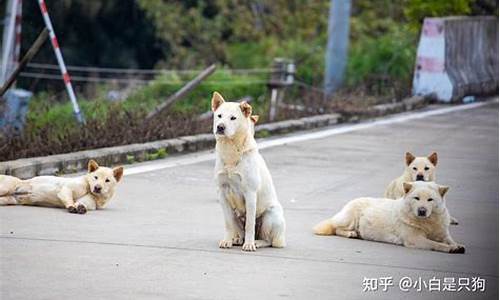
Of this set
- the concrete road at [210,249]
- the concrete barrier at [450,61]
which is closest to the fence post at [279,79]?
the concrete barrier at [450,61]

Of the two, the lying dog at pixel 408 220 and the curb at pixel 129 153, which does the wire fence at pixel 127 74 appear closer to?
the curb at pixel 129 153

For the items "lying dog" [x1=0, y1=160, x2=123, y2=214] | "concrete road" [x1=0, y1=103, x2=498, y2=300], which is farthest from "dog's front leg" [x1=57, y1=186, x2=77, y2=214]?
"concrete road" [x1=0, y1=103, x2=498, y2=300]

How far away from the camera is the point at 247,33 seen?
36094 mm

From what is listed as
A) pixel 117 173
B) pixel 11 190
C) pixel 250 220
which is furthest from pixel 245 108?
pixel 11 190

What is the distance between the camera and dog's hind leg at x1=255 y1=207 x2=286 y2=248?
9.62 m

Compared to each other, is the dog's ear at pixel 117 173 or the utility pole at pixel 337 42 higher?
the utility pole at pixel 337 42

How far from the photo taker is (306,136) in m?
18.2

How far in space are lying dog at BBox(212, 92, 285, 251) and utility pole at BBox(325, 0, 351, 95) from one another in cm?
1403

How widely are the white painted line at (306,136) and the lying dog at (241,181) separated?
4.29 m

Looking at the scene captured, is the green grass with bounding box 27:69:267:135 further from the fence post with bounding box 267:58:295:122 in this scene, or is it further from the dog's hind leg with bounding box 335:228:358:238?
the dog's hind leg with bounding box 335:228:358:238

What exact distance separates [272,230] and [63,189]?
2339 millimetres

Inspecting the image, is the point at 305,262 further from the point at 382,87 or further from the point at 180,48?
the point at 180,48

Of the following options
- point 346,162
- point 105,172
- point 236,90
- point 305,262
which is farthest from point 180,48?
point 305,262

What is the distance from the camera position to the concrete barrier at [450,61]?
77.6 ft
